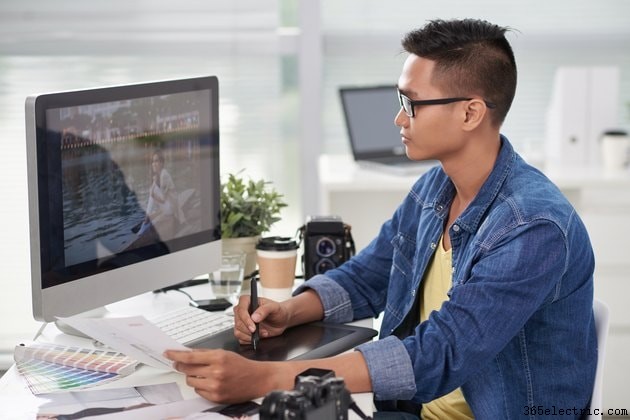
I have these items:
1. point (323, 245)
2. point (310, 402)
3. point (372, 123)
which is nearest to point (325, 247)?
point (323, 245)

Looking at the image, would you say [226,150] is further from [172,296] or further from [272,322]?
[272,322]

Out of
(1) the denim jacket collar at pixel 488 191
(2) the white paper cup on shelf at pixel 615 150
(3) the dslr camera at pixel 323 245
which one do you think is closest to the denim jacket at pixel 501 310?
(1) the denim jacket collar at pixel 488 191

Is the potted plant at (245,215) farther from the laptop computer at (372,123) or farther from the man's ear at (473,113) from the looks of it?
the laptop computer at (372,123)

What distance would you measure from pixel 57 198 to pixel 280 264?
24.3 inches

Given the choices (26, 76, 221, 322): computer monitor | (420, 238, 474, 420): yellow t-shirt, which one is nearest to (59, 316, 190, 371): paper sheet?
(26, 76, 221, 322): computer monitor

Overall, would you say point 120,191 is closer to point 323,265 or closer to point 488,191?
point 323,265

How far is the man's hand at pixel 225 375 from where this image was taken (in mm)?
1512

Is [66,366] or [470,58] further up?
[470,58]

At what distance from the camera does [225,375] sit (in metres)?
1.51

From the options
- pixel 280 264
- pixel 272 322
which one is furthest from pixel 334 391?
pixel 280 264

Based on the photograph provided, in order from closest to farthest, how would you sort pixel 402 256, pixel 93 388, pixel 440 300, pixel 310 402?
1. pixel 310 402
2. pixel 93 388
3. pixel 440 300
4. pixel 402 256

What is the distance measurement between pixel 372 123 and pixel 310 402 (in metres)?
2.49

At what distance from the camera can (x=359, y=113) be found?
12.0ft

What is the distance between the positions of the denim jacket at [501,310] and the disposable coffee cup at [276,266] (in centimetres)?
16
